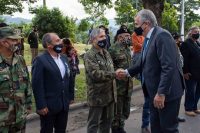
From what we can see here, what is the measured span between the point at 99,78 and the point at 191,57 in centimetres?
348

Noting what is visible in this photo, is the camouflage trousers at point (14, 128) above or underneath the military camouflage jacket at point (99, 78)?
underneath

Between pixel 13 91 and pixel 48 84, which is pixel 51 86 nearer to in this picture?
pixel 48 84

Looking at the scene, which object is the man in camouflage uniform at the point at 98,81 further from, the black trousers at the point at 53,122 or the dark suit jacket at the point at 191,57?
the dark suit jacket at the point at 191,57

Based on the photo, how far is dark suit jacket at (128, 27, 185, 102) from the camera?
16.5ft

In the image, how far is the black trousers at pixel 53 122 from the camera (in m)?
5.63

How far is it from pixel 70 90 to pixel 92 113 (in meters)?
0.48

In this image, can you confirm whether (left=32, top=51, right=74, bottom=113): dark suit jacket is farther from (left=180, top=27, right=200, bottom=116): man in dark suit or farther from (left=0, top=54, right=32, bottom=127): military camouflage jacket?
(left=180, top=27, right=200, bottom=116): man in dark suit

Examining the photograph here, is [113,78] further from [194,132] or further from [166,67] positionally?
[194,132]

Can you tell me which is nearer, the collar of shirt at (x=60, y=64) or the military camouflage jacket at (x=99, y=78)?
the collar of shirt at (x=60, y=64)

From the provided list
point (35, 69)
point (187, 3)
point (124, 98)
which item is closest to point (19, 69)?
point (35, 69)

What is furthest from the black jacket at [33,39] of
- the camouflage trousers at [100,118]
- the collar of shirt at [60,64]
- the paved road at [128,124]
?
the collar of shirt at [60,64]

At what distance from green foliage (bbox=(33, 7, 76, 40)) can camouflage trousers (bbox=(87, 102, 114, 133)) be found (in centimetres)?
2092

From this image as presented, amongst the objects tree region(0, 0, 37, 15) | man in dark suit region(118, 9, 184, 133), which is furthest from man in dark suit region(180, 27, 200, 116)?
tree region(0, 0, 37, 15)

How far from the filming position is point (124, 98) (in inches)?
270
